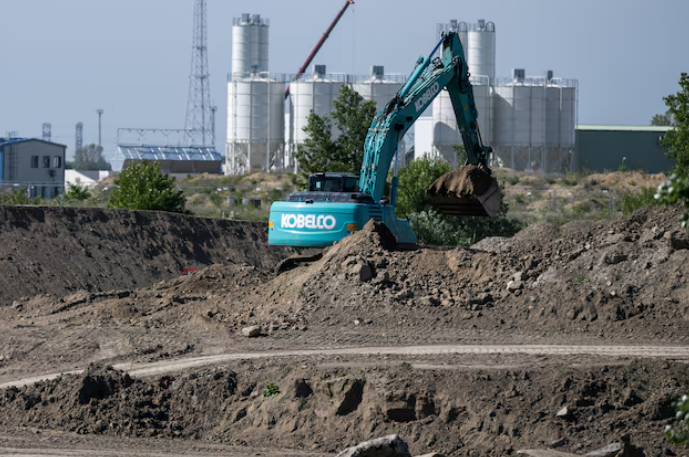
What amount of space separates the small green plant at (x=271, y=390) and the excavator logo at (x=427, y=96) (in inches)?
511

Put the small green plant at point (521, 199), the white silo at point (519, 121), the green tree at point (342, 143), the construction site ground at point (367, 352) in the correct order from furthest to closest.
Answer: the white silo at point (519, 121)
the small green plant at point (521, 199)
the green tree at point (342, 143)
the construction site ground at point (367, 352)

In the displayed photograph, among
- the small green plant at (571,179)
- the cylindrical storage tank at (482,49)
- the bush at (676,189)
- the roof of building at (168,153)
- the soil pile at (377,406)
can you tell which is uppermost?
the cylindrical storage tank at (482,49)

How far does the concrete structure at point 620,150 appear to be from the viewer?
83.7m

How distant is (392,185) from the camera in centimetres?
2548

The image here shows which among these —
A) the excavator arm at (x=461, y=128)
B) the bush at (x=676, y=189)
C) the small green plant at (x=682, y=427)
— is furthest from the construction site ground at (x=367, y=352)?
the bush at (x=676, y=189)

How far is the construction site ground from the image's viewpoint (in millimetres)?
13453

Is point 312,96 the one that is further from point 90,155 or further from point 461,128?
point 90,155

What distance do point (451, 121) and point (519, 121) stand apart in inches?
239

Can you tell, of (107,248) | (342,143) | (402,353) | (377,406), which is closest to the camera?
(377,406)

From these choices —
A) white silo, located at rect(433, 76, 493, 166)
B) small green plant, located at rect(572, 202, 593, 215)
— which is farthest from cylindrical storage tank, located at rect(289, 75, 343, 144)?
small green plant, located at rect(572, 202, 593, 215)

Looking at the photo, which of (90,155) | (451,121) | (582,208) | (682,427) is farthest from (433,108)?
(90,155)

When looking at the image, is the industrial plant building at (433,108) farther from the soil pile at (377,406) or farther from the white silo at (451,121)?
the soil pile at (377,406)

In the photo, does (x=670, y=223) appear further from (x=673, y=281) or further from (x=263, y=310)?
(x=263, y=310)

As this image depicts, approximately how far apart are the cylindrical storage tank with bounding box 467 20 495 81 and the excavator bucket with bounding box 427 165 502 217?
56.3 meters
